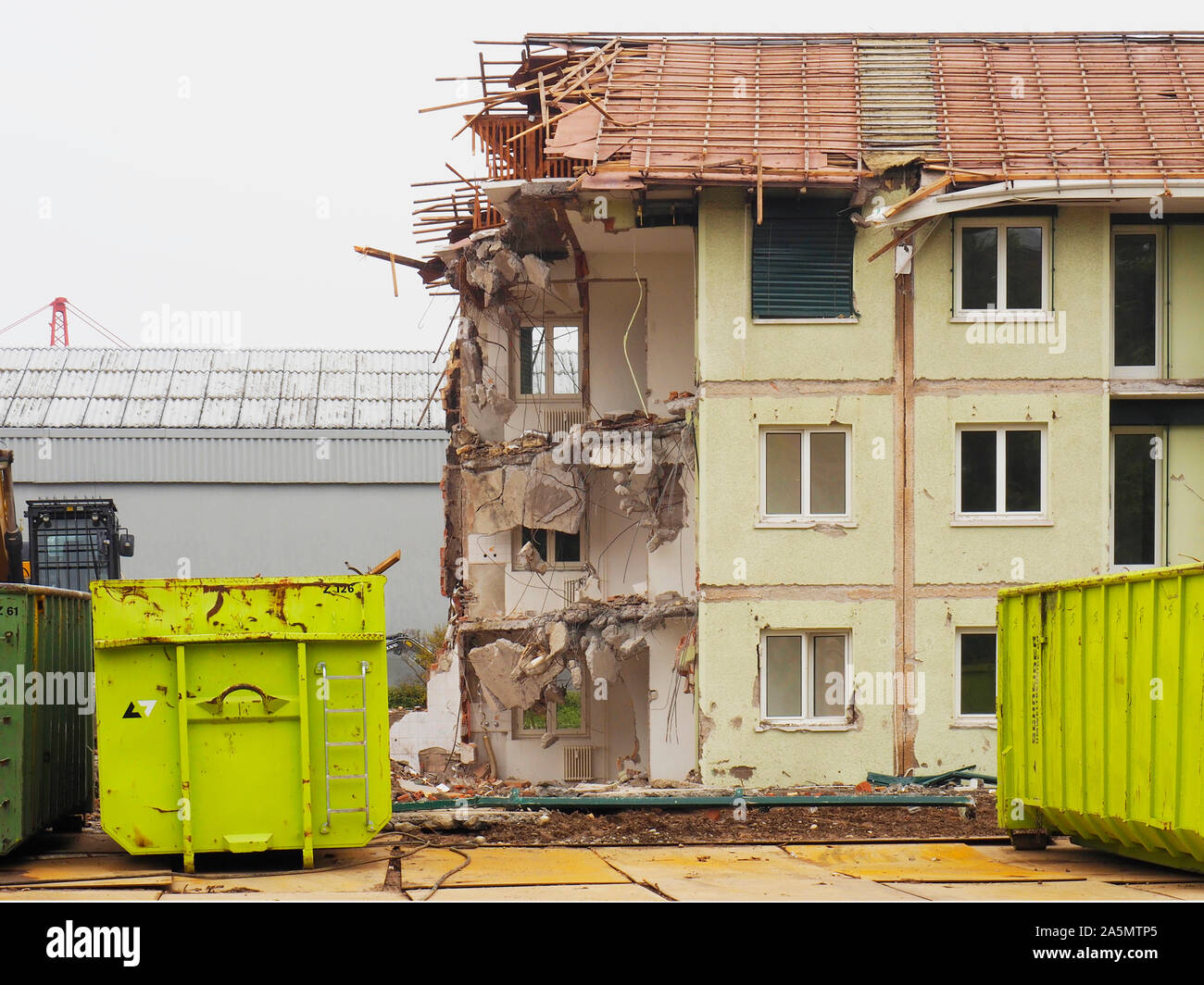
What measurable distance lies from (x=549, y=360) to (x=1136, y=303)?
960 centimetres

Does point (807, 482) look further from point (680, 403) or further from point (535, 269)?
point (535, 269)

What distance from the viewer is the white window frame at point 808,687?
19.8 m

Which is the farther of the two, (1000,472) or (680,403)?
(680,403)

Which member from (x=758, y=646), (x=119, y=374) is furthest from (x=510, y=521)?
(x=119, y=374)

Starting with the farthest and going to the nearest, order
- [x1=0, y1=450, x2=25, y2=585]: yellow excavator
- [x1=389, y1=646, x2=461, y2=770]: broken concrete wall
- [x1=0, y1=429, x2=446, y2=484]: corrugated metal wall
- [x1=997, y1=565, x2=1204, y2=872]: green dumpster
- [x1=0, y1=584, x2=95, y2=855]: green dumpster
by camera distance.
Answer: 1. [x1=0, y1=429, x2=446, y2=484]: corrugated metal wall
2. [x1=389, y1=646, x2=461, y2=770]: broken concrete wall
3. [x1=0, y1=450, x2=25, y2=585]: yellow excavator
4. [x1=0, y1=584, x2=95, y2=855]: green dumpster
5. [x1=997, y1=565, x2=1204, y2=872]: green dumpster

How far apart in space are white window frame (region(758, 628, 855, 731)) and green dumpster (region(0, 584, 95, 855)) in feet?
31.7

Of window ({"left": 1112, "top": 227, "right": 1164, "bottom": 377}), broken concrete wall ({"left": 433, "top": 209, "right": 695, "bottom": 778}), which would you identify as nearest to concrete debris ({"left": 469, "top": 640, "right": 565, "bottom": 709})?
broken concrete wall ({"left": 433, "top": 209, "right": 695, "bottom": 778})

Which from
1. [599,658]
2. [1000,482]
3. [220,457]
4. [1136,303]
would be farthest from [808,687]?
[220,457]

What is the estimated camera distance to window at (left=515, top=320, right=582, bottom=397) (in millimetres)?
23938

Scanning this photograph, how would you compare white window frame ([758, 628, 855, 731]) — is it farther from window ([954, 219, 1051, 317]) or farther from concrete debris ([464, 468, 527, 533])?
window ([954, 219, 1051, 317])

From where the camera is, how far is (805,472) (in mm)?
20203

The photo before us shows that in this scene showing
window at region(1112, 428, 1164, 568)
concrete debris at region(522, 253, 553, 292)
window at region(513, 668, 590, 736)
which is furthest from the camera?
window at region(513, 668, 590, 736)

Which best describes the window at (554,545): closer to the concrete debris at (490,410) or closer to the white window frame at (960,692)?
the concrete debris at (490,410)

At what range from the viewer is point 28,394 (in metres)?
43.6
